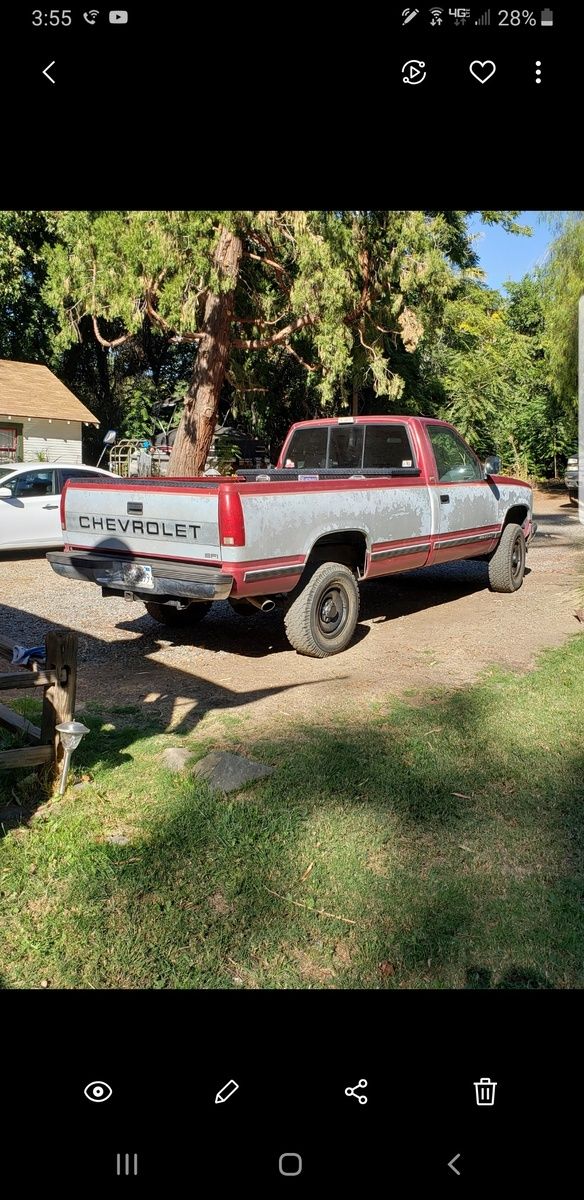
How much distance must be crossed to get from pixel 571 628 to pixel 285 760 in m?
4.04

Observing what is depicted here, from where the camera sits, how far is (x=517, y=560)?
983cm

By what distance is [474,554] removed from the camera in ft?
29.7

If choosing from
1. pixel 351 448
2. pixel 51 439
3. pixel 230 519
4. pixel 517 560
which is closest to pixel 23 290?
pixel 51 439

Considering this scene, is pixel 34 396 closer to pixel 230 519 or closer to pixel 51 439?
pixel 51 439

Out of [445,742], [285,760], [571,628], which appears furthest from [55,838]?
[571,628]

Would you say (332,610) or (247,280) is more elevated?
(247,280)

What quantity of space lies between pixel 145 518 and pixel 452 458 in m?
3.41

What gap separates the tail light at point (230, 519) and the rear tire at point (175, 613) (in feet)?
6.03

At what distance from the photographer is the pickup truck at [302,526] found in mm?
6133
